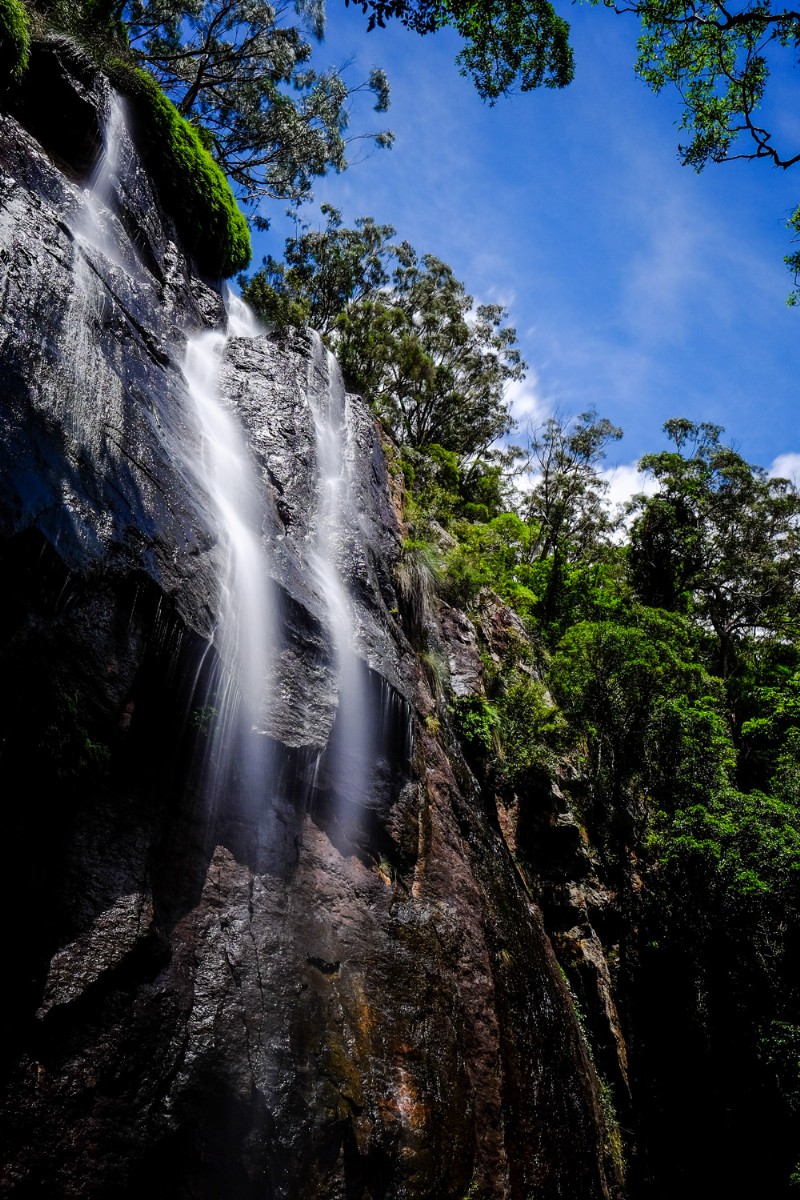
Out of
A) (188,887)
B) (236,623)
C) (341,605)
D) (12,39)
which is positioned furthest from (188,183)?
(188,887)

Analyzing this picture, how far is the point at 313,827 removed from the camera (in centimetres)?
628

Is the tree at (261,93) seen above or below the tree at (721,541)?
above

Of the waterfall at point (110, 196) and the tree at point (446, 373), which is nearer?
the waterfall at point (110, 196)

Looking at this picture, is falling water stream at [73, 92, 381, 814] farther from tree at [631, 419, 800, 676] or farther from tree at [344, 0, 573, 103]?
tree at [631, 419, 800, 676]

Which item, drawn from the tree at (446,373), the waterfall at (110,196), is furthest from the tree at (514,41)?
the tree at (446,373)

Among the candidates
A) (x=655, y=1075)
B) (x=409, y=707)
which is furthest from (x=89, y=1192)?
(x=655, y=1075)

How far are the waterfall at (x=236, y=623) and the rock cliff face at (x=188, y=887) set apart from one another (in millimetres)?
174

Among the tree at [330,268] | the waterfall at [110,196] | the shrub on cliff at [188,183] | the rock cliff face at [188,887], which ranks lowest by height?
the rock cliff face at [188,887]

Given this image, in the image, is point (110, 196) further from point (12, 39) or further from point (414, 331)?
point (414, 331)

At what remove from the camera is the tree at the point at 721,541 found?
2219 centimetres

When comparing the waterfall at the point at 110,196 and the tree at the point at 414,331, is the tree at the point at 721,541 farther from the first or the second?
the waterfall at the point at 110,196

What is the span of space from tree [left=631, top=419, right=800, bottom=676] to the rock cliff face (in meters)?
17.0

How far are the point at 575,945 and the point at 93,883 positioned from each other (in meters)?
8.28

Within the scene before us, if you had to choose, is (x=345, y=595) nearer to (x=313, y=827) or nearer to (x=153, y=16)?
(x=313, y=827)
